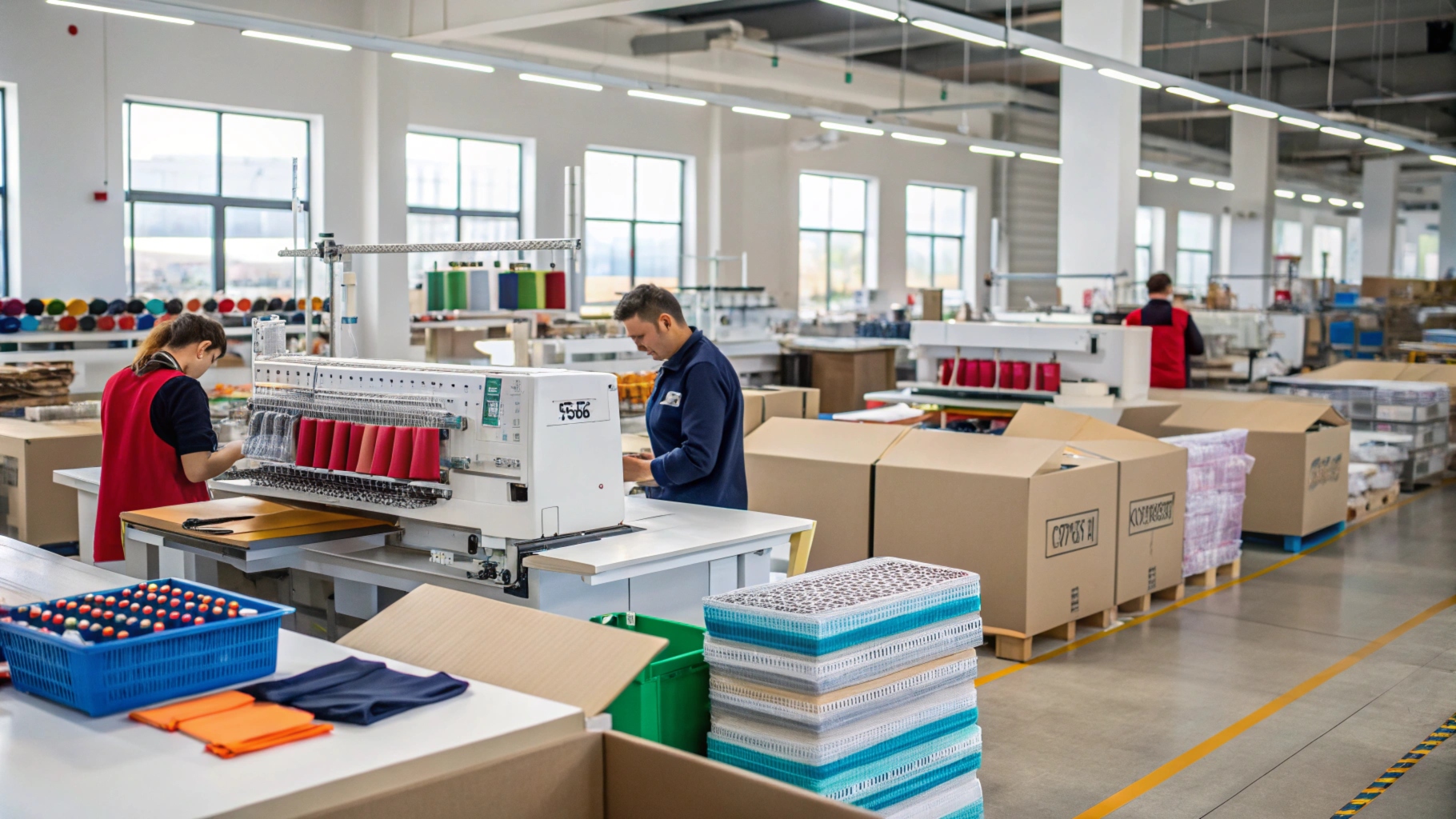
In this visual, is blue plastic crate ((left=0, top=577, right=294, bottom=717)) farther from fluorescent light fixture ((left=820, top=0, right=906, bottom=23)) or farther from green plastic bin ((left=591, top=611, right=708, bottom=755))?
fluorescent light fixture ((left=820, top=0, right=906, bottom=23))

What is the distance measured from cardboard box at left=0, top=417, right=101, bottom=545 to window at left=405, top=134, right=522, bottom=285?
22.3ft

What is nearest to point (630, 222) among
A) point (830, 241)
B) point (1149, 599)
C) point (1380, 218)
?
point (830, 241)

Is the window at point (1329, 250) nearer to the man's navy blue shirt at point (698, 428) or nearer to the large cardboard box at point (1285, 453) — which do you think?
the large cardboard box at point (1285, 453)

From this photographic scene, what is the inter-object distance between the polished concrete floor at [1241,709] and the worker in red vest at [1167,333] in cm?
245

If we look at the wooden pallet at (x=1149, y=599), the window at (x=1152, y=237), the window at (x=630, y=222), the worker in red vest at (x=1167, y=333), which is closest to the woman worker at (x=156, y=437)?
the wooden pallet at (x=1149, y=599)

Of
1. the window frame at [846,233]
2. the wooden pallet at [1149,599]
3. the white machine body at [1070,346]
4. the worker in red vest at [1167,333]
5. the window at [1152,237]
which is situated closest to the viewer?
the wooden pallet at [1149,599]

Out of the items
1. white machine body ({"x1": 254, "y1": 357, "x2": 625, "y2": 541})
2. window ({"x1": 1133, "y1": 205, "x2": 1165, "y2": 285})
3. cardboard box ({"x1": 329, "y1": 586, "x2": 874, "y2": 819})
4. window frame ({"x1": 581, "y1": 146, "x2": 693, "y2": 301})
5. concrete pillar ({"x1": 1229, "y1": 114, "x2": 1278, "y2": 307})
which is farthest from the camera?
window ({"x1": 1133, "y1": 205, "x2": 1165, "y2": 285})

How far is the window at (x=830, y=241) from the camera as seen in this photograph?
17516mm

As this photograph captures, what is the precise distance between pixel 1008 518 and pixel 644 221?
37.2 ft

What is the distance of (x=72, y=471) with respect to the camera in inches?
189

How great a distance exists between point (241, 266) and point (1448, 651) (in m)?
10.8

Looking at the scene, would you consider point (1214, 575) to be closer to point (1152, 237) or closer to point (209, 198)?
point (209, 198)

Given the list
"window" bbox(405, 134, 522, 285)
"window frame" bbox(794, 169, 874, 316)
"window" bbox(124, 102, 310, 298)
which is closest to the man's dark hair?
"window" bbox(124, 102, 310, 298)

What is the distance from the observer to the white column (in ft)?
39.3
